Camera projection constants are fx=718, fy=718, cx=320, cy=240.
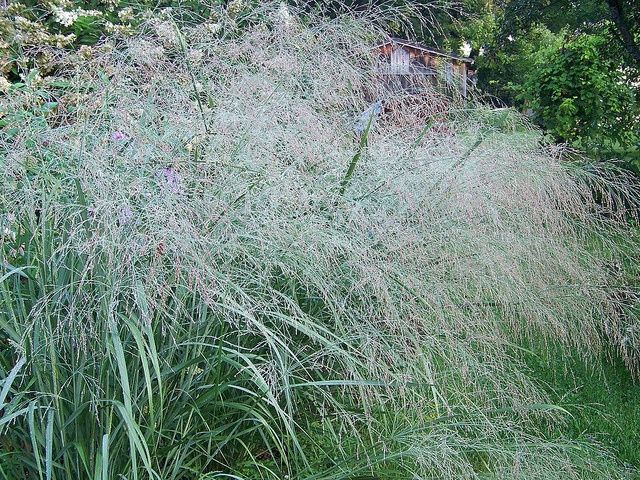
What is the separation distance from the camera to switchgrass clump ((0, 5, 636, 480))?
1.50 m

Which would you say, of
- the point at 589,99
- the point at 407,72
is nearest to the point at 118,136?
the point at 407,72

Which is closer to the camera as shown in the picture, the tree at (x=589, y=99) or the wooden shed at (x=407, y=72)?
the wooden shed at (x=407, y=72)

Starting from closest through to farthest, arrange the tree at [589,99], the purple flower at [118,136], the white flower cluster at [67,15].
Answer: the purple flower at [118,136], the white flower cluster at [67,15], the tree at [589,99]

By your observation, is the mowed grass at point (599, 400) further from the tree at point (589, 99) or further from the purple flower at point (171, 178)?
the tree at point (589, 99)

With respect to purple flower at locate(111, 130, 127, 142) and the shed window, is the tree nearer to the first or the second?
the shed window

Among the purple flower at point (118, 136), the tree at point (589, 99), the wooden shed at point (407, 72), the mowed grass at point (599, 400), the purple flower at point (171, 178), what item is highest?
the wooden shed at point (407, 72)

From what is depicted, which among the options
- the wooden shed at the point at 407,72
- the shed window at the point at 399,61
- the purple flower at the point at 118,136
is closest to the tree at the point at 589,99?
the wooden shed at the point at 407,72

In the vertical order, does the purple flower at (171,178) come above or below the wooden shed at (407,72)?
below

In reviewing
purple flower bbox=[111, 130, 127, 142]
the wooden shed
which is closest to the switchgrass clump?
purple flower bbox=[111, 130, 127, 142]

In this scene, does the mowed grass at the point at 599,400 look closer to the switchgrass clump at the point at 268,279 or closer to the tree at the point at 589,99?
the switchgrass clump at the point at 268,279

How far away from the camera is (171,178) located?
1.67m

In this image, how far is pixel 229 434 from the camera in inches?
68.6

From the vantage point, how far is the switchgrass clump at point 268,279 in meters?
1.50

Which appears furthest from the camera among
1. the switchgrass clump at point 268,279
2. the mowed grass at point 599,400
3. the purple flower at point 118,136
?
the mowed grass at point 599,400
